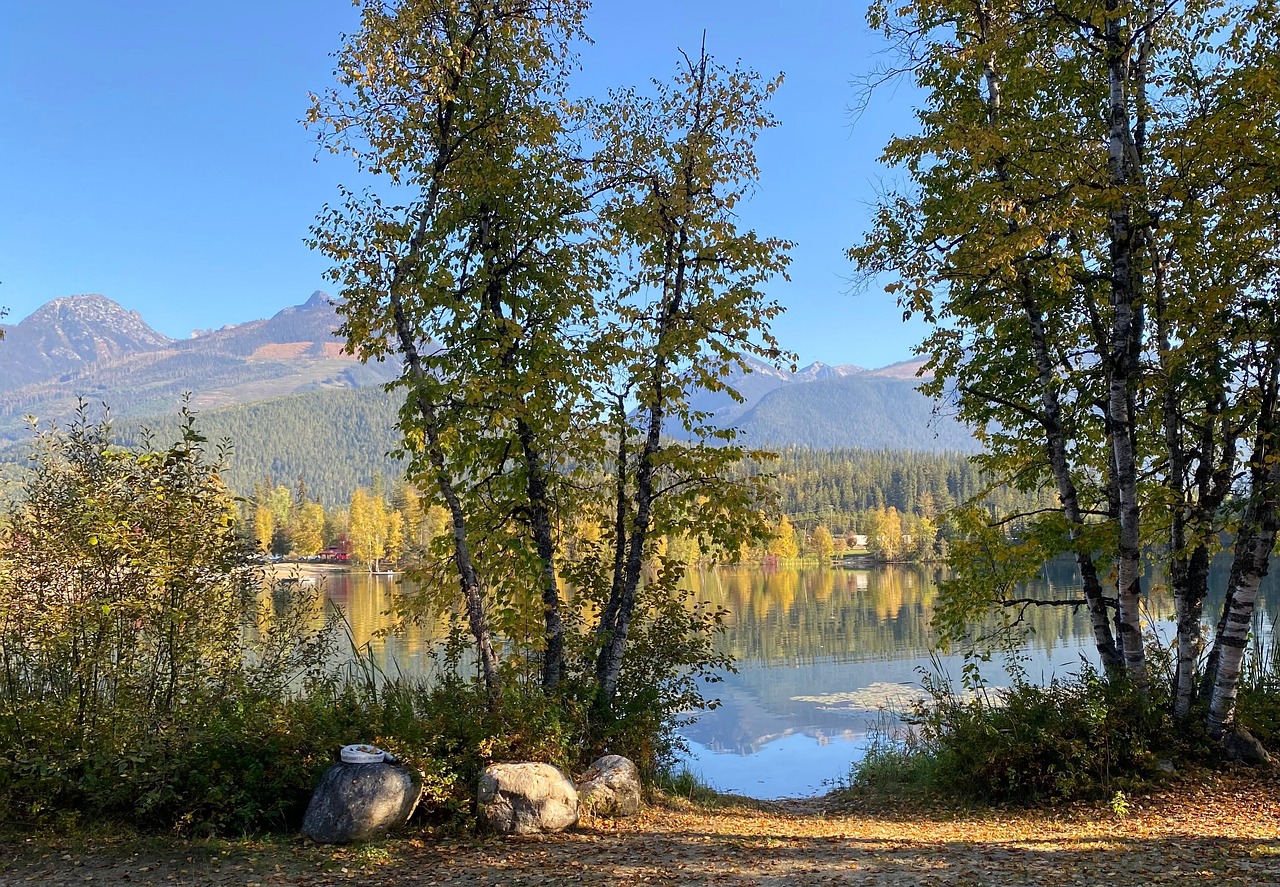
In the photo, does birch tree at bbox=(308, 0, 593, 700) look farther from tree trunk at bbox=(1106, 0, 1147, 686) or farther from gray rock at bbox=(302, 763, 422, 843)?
tree trunk at bbox=(1106, 0, 1147, 686)

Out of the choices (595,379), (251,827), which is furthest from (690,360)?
(251,827)

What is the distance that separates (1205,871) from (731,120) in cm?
942

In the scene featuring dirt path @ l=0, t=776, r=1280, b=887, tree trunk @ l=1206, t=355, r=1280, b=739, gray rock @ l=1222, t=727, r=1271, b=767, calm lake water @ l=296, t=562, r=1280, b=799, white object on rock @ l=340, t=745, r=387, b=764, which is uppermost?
tree trunk @ l=1206, t=355, r=1280, b=739

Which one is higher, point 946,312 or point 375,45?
point 375,45

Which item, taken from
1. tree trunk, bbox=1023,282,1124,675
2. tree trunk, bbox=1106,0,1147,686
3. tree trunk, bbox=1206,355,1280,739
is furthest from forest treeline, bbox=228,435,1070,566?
tree trunk, bbox=1206,355,1280,739

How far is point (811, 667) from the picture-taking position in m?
30.0

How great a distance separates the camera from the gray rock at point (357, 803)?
7.29m

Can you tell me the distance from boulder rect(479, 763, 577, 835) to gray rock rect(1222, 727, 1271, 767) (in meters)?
7.23

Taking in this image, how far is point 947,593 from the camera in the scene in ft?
34.7

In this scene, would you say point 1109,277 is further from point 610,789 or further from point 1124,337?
point 610,789

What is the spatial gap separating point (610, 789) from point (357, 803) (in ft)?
8.08

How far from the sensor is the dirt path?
6.46m

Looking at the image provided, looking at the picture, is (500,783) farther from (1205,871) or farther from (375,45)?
(375,45)

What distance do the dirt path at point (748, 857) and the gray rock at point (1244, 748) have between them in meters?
0.80
